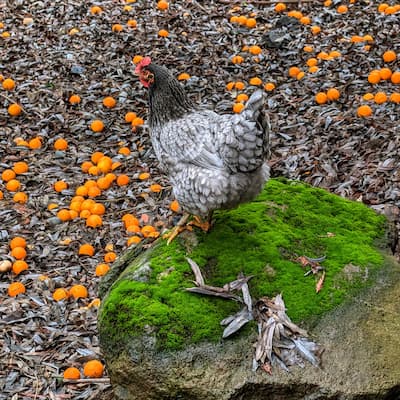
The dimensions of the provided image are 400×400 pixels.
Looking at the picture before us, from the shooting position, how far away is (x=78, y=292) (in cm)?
541

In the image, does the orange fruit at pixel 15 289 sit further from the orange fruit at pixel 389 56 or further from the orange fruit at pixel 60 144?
the orange fruit at pixel 389 56

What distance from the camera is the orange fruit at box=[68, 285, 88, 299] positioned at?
5.42 m

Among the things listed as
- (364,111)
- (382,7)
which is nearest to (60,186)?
(364,111)

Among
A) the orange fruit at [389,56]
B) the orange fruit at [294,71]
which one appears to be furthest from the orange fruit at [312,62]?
the orange fruit at [389,56]

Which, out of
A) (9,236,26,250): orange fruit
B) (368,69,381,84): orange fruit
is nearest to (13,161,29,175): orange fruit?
(9,236,26,250): orange fruit

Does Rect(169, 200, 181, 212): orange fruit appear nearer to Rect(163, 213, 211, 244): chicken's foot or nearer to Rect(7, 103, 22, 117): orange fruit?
Rect(163, 213, 211, 244): chicken's foot

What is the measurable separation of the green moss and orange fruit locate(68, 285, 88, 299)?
102 centimetres

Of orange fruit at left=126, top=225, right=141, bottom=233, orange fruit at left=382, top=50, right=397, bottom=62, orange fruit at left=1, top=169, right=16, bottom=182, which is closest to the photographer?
orange fruit at left=126, top=225, right=141, bottom=233

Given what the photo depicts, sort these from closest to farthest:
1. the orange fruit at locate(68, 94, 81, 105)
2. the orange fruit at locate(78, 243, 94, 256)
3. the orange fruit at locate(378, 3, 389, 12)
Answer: the orange fruit at locate(78, 243, 94, 256) → the orange fruit at locate(68, 94, 81, 105) → the orange fruit at locate(378, 3, 389, 12)

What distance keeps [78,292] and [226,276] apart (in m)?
1.79

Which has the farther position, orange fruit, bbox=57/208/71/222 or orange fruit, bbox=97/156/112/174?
orange fruit, bbox=97/156/112/174

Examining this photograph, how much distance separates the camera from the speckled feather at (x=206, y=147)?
396 cm

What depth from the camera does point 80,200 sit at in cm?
640

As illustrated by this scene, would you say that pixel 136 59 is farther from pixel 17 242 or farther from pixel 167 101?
pixel 167 101
